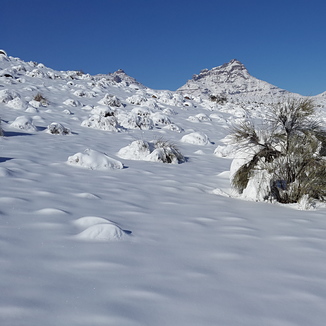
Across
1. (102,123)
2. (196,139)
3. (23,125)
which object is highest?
(102,123)

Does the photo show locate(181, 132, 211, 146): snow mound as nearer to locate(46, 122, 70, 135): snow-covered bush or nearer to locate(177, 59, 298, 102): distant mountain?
locate(46, 122, 70, 135): snow-covered bush

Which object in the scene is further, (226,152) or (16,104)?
(16,104)

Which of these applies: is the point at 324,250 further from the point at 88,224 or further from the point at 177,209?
the point at 88,224

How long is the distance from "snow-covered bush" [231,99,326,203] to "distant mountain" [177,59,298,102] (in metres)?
90.3

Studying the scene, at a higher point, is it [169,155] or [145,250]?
[169,155]

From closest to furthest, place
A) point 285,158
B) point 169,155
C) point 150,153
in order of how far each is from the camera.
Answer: point 285,158 < point 169,155 < point 150,153

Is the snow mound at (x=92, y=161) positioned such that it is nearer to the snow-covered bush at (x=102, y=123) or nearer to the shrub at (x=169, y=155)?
the shrub at (x=169, y=155)

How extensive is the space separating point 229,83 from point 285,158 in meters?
113

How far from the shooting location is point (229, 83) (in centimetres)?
11250

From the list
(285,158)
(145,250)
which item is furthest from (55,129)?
(145,250)

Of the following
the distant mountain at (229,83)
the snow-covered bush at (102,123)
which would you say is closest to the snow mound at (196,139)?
the snow-covered bush at (102,123)

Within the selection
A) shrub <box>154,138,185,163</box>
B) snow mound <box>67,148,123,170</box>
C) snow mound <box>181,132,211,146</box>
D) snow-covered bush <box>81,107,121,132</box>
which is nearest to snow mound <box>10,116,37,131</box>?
snow-covered bush <box>81,107,121,132</box>

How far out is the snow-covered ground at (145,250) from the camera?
178cm

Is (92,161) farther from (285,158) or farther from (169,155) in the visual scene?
A: (285,158)
